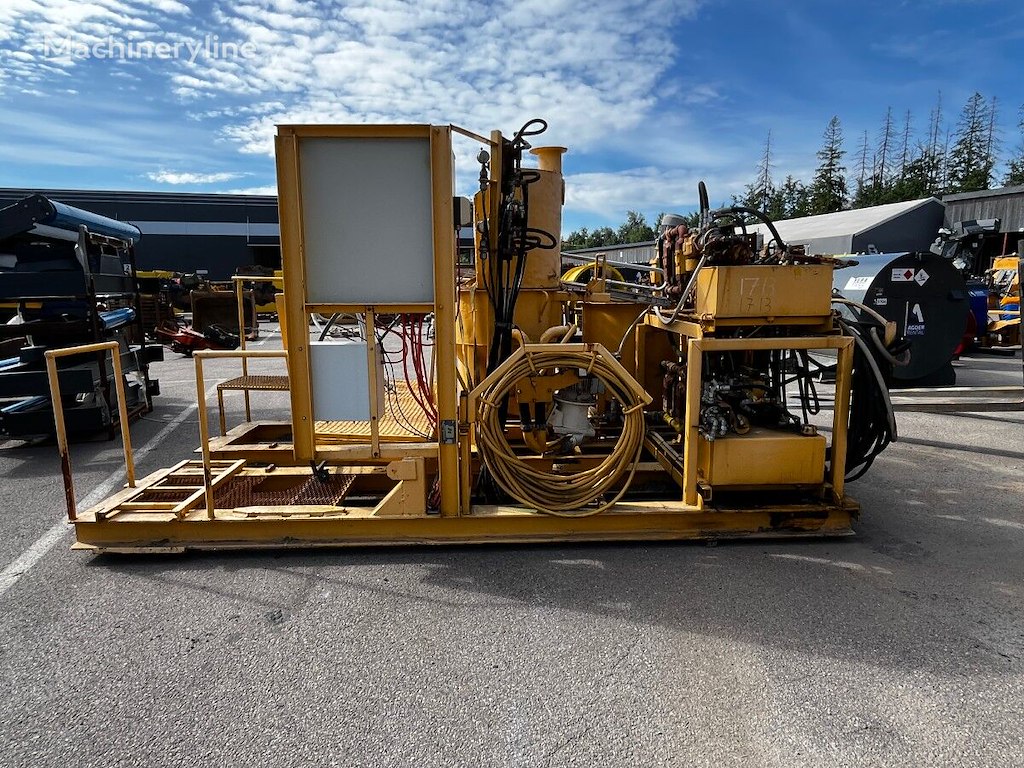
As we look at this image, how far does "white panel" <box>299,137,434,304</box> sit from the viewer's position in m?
3.31

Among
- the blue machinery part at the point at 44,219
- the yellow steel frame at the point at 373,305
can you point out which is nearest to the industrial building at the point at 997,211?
the yellow steel frame at the point at 373,305

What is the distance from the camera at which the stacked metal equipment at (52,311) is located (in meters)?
6.01

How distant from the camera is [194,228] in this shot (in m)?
37.9

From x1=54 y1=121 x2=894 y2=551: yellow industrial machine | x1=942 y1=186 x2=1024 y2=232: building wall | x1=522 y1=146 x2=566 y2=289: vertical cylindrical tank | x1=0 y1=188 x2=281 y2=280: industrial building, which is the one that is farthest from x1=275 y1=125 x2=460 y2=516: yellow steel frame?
x1=0 y1=188 x2=281 y2=280: industrial building

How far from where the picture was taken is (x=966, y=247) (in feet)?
43.8

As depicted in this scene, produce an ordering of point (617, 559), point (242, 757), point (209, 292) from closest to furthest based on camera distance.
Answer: point (242, 757) → point (617, 559) → point (209, 292)

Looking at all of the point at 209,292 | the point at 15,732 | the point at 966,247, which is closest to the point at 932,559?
the point at 15,732

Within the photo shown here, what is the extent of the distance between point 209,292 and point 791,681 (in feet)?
58.9

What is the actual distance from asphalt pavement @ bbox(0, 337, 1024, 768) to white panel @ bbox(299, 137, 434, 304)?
1632mm

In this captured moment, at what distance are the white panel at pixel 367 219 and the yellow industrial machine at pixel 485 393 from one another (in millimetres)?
11

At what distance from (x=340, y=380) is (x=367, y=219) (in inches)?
37.2

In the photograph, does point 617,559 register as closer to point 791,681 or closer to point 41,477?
point 791,681

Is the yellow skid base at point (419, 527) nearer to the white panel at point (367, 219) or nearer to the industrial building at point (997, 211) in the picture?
the white panel at point (367, 219)

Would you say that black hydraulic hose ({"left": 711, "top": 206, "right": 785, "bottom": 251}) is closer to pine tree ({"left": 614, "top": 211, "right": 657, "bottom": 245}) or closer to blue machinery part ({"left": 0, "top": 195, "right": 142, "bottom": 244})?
blue machinery part ({"left": 0, "top": 195, "right": 142, "bottom": 244})
